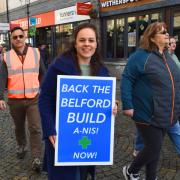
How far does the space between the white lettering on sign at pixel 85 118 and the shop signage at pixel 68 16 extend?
14995mm

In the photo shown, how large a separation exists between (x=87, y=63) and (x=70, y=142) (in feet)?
2.09

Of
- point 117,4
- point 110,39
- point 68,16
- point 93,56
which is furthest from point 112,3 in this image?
point 93,56

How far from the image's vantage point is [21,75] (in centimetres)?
486

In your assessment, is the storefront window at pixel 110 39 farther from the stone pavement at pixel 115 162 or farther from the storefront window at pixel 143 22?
the stone pavement at pixel 115 162

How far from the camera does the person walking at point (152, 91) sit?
3637mm

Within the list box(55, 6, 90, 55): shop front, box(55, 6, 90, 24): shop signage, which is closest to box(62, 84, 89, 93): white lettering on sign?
box(55, 6, 90, 24): shop signage

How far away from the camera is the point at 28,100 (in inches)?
193

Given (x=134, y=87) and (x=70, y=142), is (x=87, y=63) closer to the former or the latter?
(x=70, y=142)

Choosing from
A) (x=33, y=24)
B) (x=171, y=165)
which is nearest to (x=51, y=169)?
(x=171, y=165)

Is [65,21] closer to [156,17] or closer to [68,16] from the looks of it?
[68,16]

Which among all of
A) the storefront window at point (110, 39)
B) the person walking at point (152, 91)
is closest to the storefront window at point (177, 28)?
the storefront window at point (110, 39)

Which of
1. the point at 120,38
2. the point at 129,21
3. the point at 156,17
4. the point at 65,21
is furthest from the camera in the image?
the point at 65,21

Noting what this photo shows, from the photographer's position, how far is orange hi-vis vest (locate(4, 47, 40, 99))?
4848mm

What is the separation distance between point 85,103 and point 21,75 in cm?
211
